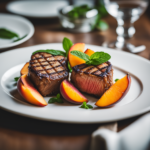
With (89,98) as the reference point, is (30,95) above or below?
above

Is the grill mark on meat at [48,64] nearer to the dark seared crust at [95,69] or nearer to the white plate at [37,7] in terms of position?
the dark seared crust at [95,69]

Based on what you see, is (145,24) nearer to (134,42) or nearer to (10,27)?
(134,42)

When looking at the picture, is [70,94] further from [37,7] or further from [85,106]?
[37,7]

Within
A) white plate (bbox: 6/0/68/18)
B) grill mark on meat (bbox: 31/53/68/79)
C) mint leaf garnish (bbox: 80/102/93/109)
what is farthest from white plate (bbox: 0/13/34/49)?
mint leaf garnish (bbox: 80/102/93/109)

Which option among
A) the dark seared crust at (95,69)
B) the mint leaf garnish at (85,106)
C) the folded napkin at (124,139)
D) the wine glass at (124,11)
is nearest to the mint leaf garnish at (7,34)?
the wine glass at (124,11)

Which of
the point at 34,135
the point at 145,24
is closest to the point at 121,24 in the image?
the point at 145,24

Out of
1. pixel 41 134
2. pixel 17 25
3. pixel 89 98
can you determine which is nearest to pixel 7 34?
pixel 17 25
